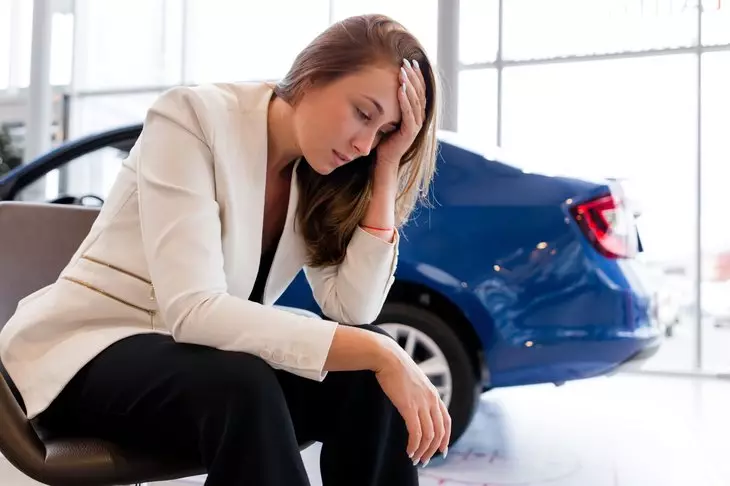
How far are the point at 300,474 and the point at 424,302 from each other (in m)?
1.30

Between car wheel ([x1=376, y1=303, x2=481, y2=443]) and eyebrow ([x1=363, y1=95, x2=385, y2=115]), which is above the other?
eyebrow ([x1=363, y1=95, x2=385, y2=115])

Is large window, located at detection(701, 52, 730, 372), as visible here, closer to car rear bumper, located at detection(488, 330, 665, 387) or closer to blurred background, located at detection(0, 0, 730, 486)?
blurred background, located at detection(0, 0, 730, 486)

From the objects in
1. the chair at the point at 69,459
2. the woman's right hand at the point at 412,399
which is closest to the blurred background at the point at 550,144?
the woman's right hand at the point at 412,399

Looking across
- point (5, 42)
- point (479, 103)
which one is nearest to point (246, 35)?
point (479, 103)

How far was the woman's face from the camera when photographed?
930 millimetres

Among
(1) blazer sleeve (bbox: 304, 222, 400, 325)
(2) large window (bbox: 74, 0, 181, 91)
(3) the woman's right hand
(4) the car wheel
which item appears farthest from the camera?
(2) large window (bbox: 74, 0, 181, 91)

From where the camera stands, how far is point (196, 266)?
2.71 ft

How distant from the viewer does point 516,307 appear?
188 cm

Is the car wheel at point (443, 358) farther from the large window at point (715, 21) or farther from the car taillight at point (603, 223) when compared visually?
the large window at point (715, 21)

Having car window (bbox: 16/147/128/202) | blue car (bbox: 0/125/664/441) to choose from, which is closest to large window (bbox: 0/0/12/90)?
car window (bbox: 16/147/128/202)

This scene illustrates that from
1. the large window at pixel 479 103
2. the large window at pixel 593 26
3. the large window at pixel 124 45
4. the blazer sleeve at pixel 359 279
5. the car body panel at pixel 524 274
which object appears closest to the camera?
the blazer sleeve at pixel 359 279

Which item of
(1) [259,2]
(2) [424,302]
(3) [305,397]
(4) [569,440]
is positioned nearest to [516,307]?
(2) [424,302]

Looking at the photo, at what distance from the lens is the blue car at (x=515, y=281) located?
184 cm

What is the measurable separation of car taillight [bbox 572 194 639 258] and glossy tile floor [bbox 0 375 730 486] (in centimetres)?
64
